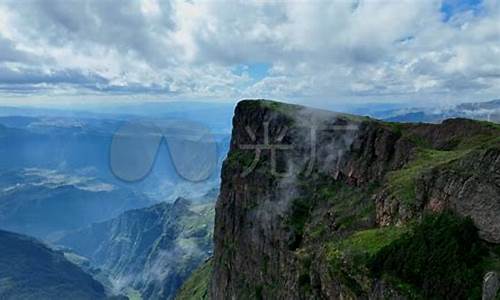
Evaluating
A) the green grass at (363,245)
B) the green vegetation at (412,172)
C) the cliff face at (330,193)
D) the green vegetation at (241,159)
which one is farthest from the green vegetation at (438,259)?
the green vegetation at (241,159)

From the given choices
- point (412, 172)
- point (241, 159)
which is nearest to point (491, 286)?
point (412, 172)

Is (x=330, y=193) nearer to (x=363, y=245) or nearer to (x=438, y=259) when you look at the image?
(x=363, y=245)

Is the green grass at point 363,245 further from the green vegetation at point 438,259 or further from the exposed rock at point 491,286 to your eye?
the exposed rock at point 491,286

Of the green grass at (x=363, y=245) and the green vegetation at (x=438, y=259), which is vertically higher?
the green vegetation at (x=438, y=259)

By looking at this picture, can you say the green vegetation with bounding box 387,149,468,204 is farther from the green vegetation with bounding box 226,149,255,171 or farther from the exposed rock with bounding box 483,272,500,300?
the green vegetation with bounding box 226,149,255,171

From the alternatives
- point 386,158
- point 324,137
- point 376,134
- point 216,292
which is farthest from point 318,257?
point 216,292

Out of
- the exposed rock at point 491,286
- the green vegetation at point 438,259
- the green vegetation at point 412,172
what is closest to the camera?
the exposed rock at point 491,286

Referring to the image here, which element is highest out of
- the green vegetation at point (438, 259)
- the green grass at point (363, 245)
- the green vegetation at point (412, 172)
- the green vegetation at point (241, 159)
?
the green vegetation at point (412, 172)
